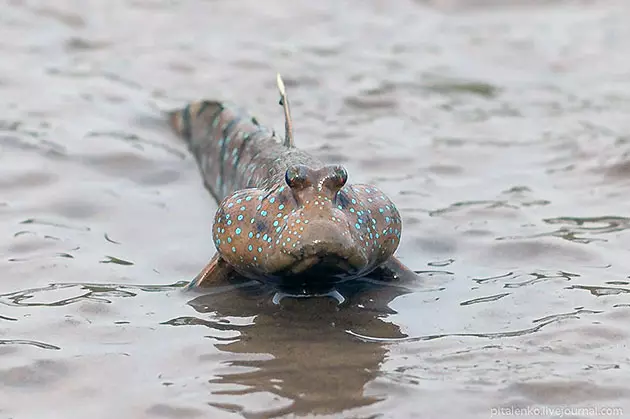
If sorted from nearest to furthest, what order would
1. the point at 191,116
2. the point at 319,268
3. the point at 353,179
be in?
the point at 319,268 < the point at 353,179 < the point at 191,116

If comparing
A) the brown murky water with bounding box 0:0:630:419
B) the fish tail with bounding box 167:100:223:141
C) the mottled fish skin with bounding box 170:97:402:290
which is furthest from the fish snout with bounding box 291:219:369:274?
the fish tail with bounding box 167:100:223:141

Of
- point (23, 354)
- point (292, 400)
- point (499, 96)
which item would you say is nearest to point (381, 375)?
point (292, 400)

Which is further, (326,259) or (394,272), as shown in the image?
(394,272)

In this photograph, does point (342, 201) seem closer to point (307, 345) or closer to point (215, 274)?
point (307, 345)

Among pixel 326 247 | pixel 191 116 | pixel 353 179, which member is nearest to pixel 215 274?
pixel 326 247

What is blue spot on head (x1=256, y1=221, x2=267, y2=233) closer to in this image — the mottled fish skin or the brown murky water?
the mottled fish skin

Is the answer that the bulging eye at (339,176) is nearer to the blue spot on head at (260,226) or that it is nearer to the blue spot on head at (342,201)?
the blue spot on head at (342,201)

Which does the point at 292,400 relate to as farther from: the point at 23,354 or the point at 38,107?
the point at 38,107
